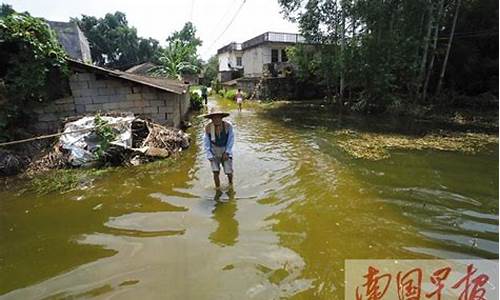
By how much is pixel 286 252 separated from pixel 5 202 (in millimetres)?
5839

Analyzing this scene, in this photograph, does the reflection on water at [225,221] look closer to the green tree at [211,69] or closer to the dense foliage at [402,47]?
the dense foliage at [402,47]

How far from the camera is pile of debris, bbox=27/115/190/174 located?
8.65 metres

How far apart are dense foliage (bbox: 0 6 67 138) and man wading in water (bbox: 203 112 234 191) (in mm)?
6067

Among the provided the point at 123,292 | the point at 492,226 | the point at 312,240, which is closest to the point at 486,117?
the point at 492,226

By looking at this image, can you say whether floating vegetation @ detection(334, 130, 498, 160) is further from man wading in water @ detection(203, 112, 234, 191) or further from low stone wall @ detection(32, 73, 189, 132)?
low stone wall @ detection(32, 73, 189, 132)

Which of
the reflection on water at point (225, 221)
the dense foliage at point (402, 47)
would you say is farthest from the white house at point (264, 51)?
the reflection on water at point (225, 221)

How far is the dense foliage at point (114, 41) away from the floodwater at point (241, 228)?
45580mm

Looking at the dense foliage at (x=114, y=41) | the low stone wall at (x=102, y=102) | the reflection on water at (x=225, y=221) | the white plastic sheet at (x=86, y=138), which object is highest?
the dense foliage at (x=114, y=41)

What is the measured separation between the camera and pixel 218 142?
682 centimetres

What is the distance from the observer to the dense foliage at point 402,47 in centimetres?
1811

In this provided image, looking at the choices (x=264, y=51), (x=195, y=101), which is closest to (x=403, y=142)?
(x=195, y=101)

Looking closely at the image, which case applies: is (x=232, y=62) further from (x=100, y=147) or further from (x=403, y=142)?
(x=100, y=147)

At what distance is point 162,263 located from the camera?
4.34 meters

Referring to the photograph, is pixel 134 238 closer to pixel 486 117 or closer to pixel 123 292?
pixel 123 292
